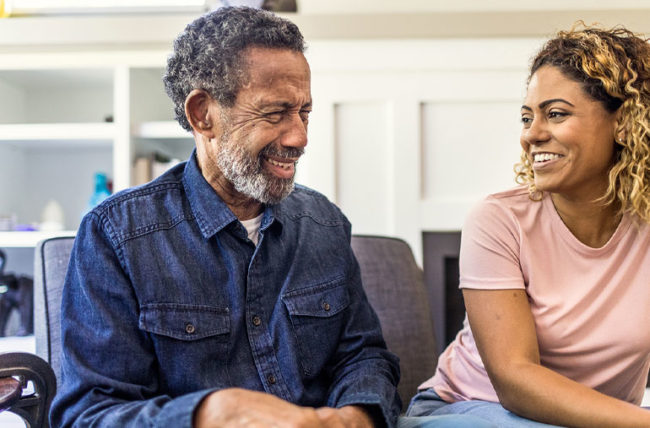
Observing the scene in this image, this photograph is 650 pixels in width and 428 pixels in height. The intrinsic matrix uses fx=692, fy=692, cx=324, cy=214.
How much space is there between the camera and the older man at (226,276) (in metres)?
0.98

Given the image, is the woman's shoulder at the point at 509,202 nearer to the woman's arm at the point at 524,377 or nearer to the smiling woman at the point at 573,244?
the smiling woman at the point at 573,244

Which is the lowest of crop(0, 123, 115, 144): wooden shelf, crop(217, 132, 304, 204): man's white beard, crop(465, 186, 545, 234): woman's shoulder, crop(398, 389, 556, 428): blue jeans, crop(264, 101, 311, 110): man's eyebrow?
crop(398, 389, 556, 428): blue jeans

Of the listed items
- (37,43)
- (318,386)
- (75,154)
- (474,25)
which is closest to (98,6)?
(37,43)

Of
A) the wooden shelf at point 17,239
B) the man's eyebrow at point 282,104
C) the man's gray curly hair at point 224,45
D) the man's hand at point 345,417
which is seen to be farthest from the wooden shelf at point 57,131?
the man's hand at point 345,417

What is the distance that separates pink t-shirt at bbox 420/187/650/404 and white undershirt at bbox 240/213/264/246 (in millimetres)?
358

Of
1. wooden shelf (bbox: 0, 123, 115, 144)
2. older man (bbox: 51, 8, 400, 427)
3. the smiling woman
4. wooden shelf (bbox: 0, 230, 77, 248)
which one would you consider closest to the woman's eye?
the smiling woman

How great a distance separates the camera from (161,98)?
2.38m

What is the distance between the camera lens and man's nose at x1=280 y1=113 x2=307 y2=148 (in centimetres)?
111

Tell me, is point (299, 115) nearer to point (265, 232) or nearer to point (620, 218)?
point (265, 232)

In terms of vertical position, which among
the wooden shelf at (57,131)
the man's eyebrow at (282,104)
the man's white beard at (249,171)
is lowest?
the man's white beard at (249,171)

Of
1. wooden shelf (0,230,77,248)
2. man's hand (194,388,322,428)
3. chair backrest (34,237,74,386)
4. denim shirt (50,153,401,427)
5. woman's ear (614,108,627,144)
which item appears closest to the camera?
man's hand (194,388,322,428)

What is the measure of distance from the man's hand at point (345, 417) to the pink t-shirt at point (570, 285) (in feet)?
0.94

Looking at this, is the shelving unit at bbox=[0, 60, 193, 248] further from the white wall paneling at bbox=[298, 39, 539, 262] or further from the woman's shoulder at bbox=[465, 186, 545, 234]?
the woman's shoulder at bbox=[465, 186, 545, 234]

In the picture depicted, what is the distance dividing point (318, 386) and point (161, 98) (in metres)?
1.51
